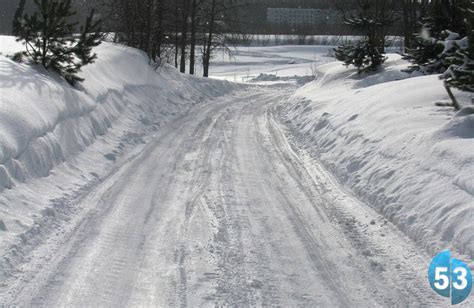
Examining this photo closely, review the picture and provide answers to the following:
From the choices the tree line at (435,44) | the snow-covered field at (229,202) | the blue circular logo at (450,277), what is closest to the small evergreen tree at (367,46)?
the tree line at (435,44)

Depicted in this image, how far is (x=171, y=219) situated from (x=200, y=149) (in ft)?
16.2

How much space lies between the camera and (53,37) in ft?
45.7

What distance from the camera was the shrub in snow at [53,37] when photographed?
539 inches

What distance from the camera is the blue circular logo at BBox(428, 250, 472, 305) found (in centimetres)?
499

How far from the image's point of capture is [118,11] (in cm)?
2684

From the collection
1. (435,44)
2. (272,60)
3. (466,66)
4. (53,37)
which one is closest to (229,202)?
(466,66)

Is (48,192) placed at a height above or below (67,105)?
below

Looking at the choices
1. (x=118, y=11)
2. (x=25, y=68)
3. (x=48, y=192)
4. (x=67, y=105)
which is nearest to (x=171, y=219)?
(x=48, y=192)

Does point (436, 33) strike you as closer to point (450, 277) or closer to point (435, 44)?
point (435, 44)

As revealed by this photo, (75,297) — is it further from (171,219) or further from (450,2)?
(450,2)

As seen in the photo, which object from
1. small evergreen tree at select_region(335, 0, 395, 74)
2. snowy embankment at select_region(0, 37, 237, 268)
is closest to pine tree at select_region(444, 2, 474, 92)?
snowy embankment at select_region(0, 37, 237, 268)

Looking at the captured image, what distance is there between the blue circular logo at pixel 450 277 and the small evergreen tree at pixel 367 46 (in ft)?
49.2

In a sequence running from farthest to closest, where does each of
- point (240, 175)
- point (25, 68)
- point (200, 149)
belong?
point (25, 68)
point (200, 149)
point (240, 175)

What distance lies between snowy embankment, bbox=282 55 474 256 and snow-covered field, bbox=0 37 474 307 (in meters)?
0.03
